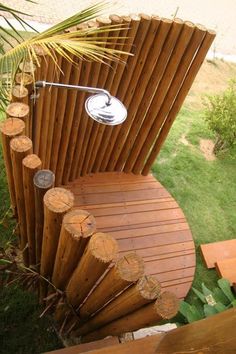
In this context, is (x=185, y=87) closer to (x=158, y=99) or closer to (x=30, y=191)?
(x=158, y=99)

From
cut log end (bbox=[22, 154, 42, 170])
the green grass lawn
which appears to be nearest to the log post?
cut log end (bbox=[22, 154, 42, 170])

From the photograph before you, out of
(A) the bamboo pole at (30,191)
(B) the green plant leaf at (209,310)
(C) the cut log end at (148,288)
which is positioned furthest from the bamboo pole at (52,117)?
(B) the green plant leaf at (209,310)

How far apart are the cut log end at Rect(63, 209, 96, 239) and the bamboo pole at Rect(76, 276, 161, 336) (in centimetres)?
36

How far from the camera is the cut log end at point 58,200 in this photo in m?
2.04

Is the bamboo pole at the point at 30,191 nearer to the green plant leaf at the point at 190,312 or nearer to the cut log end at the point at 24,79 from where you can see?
the cut log end at the point at 24,79

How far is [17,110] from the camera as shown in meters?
2.46

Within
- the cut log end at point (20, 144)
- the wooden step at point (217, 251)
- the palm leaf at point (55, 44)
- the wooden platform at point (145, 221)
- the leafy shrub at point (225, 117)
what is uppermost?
the palm leaf at point (55, 44)

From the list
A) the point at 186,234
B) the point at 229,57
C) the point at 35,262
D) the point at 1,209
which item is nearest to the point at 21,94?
the point at 35,262

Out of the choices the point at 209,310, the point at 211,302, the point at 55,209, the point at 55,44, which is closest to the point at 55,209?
the point at 55,209

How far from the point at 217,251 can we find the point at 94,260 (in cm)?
265

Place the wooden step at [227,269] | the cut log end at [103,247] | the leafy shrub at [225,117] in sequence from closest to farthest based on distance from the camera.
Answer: the cut log end at [103,247] → the wooden step at [227,269] → the leafy shrub at [225,117]

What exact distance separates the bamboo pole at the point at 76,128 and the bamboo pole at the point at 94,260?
160cm

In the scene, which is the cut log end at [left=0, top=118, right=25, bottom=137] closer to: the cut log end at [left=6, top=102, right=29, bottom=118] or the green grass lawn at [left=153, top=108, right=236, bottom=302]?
the cut log end at [left=6, top=102, right=29, bottom=118]

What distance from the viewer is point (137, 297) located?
6.44 ft
